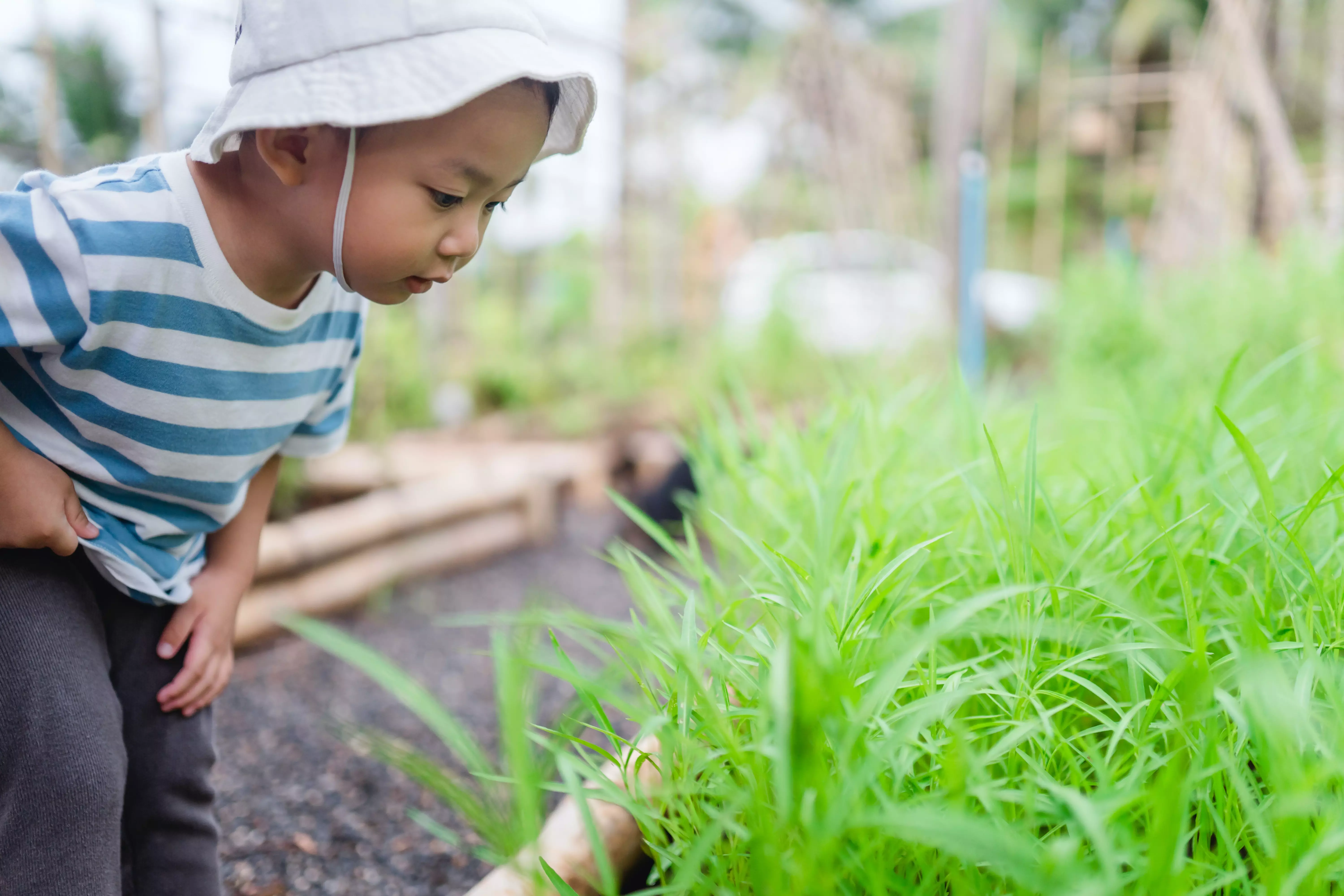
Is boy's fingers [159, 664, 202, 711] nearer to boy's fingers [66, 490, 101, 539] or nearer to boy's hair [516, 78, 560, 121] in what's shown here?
boy's fingers [66, 490, 101, 539]

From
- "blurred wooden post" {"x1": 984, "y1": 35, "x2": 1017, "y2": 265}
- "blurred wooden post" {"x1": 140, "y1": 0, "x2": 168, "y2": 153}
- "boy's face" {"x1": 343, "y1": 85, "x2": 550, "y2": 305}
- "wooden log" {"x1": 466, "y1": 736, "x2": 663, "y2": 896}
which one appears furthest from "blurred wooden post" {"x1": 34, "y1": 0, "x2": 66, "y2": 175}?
"blurred wooden post" {"x1": 984, "y1": 35, "x2": 1017, "y2": 265}

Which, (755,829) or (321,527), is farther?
(321,527)

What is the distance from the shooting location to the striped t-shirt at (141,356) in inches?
35.0

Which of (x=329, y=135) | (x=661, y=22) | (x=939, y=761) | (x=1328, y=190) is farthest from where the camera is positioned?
(x=661, y=22)

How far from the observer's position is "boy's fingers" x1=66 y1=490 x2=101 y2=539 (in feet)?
3.16

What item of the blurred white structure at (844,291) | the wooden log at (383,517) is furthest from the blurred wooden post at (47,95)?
the blurred white structure at (844,291)

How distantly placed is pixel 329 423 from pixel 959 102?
15.5 ft

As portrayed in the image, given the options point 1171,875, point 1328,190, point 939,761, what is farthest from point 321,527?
point 1328,190

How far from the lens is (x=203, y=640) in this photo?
112 cm

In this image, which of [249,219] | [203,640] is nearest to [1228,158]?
[249,219]

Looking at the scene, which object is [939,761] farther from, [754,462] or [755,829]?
[754,462]

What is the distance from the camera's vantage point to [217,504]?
1.11 metres

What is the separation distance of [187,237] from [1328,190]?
575 cm

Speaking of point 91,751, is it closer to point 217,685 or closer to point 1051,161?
point 217,685
